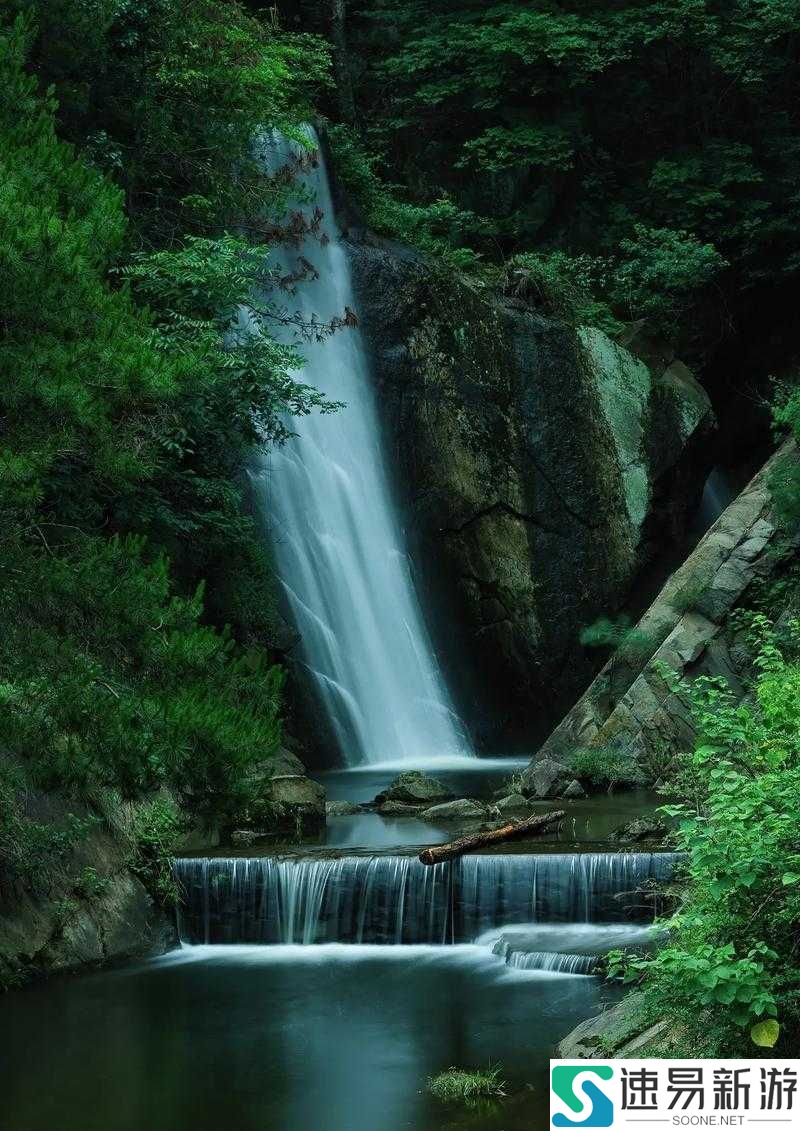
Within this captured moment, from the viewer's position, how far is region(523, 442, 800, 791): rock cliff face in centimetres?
1612

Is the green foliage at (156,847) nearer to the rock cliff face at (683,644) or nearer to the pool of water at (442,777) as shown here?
the pool of water at (442,777)

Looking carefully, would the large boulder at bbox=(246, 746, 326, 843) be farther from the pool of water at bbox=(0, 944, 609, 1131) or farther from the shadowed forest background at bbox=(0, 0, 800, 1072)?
the pool of water at bbox=(0, 944, 609, 1131)

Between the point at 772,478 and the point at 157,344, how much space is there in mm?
8997

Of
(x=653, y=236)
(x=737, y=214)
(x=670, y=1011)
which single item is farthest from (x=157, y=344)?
(x=737, y=214)

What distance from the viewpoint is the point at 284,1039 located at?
29.6 feet

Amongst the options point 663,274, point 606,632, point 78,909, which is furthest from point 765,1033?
point 663,274

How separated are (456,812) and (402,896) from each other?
2.89 metres

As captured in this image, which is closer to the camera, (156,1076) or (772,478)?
(156,1076)

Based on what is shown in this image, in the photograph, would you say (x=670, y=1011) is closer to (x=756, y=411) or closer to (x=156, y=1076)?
(x=156, y=1076)

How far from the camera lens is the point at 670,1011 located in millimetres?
6418

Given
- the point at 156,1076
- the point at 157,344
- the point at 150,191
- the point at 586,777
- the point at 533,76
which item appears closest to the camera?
the point at 156,1076

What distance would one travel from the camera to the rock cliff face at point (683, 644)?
52.9ft

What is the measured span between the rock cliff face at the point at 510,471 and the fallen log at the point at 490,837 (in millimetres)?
7171
